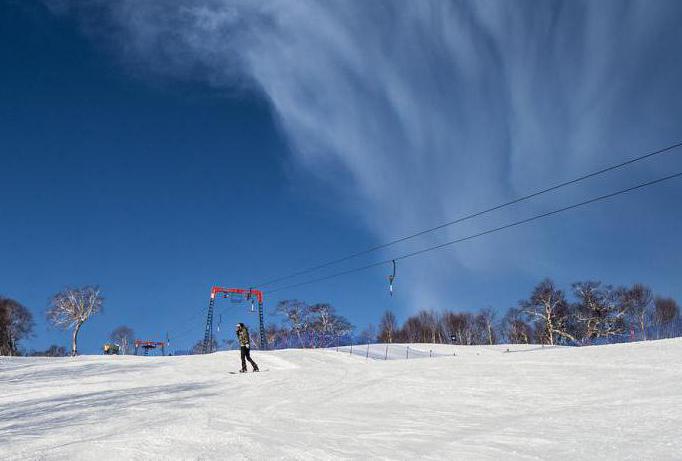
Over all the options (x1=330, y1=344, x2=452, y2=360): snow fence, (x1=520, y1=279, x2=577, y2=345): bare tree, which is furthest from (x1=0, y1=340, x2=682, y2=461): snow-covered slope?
(x1=520, y1=279, x2=577, y2=345): bare tree

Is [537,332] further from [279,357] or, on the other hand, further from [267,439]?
[267,439]

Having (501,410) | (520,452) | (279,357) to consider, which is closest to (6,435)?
(520,452)

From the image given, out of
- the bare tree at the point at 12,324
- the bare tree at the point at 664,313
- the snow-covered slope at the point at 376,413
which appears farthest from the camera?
the bare tree at the point at 664,313

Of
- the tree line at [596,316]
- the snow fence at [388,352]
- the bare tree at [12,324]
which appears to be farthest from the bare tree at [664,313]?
the bare tree at [12,324]

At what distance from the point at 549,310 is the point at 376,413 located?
235 feet

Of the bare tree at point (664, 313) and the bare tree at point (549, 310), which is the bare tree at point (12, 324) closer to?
the bare tree at point (549, 310)

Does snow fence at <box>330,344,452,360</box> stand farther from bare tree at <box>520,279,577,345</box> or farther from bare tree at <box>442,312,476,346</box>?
bare tree at <box>442,312,476,346</box>

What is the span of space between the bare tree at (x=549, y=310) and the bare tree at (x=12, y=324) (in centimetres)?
8262

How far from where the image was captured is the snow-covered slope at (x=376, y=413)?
4.78 metres

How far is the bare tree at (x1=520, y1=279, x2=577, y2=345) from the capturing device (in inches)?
2760

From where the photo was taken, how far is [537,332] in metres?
88.2

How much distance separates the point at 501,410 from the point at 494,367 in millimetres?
6001

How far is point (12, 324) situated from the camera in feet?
225

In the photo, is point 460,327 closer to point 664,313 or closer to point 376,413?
point 664,313
